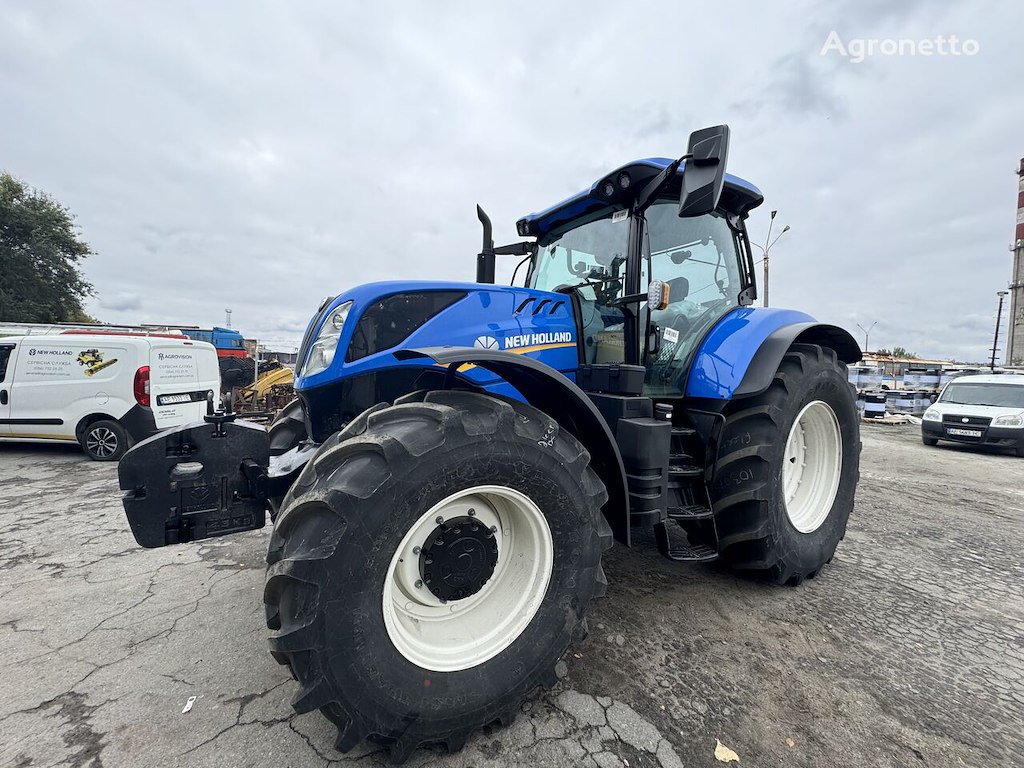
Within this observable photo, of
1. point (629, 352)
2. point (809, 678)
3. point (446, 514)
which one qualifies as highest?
point (629, 352)

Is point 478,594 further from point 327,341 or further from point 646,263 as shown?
point 646,263

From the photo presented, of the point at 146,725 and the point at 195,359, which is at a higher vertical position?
the point at 195,359

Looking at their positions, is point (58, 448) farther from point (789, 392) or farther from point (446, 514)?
point (789, 392)

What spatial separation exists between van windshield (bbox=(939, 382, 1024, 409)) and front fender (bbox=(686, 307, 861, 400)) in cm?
1045

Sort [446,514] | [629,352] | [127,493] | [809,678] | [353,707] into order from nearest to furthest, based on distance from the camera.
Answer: [353,707] → [446,514] → [127,493] → [809,678] → [629,352]

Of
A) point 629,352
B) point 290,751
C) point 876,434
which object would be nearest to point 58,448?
point 290,751

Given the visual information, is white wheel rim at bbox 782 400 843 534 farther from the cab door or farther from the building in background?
the building in background

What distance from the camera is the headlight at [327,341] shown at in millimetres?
2205

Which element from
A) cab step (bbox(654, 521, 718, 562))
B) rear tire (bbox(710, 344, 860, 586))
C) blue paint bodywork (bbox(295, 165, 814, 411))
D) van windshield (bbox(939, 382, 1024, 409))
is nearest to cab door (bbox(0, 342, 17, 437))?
blue paint bodywork (bbox(295, 165, 814, 411))

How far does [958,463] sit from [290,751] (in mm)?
10649

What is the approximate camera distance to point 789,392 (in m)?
2.78

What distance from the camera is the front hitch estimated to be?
1973 millimetres

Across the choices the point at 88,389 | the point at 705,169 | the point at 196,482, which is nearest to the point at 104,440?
the point at 88,389

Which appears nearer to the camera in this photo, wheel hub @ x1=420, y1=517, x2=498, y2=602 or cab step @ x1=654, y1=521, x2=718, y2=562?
wheel hub @ x1=420, y1=517, x2=498, y2=602
